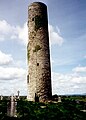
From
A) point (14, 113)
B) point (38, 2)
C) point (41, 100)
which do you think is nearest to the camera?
point (14, 113)

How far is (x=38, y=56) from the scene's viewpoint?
111ft

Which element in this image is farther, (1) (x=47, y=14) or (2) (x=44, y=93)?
(1) (x=47, y=14)

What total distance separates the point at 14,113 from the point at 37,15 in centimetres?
1994

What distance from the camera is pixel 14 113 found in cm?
1853

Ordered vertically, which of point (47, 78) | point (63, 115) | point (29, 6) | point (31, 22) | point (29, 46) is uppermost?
point (29, 6)

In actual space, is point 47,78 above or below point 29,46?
below

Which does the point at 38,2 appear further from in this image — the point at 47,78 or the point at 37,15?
the point at 47,78

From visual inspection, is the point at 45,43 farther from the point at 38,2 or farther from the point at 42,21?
the point at 38,2

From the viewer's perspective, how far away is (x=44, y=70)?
3381 centimetres

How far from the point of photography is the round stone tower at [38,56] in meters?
33.3

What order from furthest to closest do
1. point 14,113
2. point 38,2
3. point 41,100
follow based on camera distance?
point 38,2 < point 41,100 < point 14,113

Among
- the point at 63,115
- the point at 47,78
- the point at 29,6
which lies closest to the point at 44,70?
the point at 47,78

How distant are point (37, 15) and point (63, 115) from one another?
20.0 m

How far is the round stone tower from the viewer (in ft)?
109
